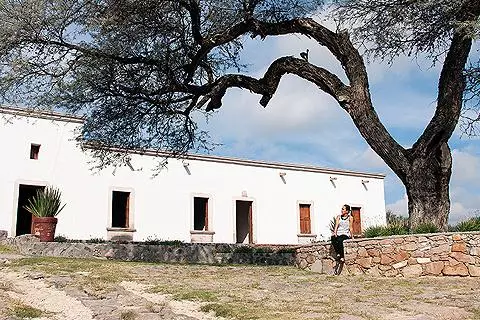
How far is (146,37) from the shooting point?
1094cm

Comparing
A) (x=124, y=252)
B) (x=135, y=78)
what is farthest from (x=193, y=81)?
(x=124, y=252)

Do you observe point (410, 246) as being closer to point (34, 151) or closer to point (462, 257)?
point (462, 257)

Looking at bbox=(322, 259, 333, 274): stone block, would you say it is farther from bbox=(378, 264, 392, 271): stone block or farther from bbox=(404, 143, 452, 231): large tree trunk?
bbox=(404, 143, 452, 231): large tree trunk

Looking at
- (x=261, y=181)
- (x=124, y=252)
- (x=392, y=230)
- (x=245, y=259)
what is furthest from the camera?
(x=261, y=181)

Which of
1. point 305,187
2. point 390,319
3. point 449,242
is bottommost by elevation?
point 390,319

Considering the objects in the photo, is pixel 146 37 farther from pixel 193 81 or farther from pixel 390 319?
pixel 390 319

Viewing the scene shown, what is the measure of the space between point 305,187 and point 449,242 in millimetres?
15872

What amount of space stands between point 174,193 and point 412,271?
13282 mm

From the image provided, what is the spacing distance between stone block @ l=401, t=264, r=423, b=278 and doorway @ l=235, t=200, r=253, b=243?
14.3 meters

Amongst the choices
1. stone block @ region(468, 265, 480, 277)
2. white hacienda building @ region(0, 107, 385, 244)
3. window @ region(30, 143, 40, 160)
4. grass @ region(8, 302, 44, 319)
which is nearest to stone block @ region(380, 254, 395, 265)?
stone block @ region(468, 265, 480, 277)

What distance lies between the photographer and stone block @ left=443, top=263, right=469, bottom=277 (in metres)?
8.62

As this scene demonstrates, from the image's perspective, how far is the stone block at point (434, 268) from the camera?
29.0ft

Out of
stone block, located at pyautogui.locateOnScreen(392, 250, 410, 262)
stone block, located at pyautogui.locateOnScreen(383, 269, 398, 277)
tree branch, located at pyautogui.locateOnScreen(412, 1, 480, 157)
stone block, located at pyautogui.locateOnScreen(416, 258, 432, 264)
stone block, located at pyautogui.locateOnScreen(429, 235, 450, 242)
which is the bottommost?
stone block, located at pyautogui.locateOnScreen(383, 269, 398, 277)

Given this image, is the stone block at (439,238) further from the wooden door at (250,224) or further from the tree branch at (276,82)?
the wooden door at (250,224)
